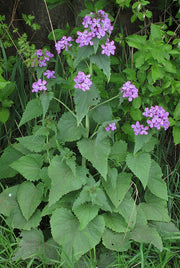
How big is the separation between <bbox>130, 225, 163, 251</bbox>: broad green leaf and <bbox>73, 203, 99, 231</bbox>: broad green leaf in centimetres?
37

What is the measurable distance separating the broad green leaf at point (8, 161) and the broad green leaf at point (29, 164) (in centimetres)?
19

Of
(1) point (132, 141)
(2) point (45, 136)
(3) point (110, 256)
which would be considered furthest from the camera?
(1) point (132, 141)

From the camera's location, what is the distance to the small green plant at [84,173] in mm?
2156

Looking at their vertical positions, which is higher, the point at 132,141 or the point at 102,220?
the point at 132,141

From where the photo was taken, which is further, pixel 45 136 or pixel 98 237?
pixel 45 136

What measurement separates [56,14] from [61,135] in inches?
60.4

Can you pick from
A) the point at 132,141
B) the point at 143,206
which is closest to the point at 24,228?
the point at 143,206

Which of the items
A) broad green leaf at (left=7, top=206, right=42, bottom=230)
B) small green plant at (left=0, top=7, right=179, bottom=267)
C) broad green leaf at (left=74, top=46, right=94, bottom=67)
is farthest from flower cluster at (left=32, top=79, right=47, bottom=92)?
broad green leaf at (left=7, top=206, right=42, bottom=230)

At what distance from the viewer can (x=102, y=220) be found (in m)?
2.30

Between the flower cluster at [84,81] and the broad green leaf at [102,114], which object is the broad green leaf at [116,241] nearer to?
the broad green leaf at [102,114]

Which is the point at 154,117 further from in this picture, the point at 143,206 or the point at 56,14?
the point at 56,14

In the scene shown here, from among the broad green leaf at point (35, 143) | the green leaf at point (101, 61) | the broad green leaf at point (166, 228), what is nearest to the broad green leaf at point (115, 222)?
the broad green leaf at point (166, 228)

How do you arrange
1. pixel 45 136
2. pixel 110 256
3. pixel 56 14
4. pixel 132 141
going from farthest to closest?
pixel 56 14
pixel 132 141
pixel 45 136
pixel 110 256

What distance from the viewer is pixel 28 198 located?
2449 millimetres
